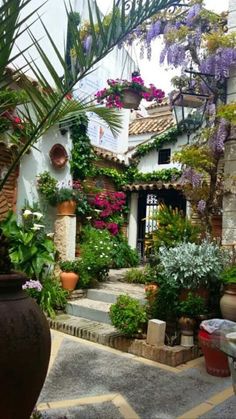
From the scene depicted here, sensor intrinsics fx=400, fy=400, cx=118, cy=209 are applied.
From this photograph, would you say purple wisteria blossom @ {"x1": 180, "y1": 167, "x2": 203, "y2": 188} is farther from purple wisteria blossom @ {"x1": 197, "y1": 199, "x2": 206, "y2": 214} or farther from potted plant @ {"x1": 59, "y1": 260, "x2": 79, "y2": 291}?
potted plant @ {"x1": 59, "y1": 260, "x2": 79, "y2": 291}

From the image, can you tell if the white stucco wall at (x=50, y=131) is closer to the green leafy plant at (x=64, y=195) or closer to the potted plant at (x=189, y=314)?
the green leafy plant at (x=64, y=195)

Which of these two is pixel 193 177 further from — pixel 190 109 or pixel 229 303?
pixel 229 303

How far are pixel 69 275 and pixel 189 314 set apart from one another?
250 cm

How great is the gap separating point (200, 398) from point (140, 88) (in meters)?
5.48

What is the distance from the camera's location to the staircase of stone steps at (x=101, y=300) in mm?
5867

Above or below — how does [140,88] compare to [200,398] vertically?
above

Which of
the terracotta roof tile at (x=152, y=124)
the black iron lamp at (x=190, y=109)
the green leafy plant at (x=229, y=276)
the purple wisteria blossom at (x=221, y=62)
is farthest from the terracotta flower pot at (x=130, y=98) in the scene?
the green leafy plant at (x=229, y=276)

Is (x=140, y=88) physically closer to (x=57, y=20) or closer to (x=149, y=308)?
(x=57, y=20)

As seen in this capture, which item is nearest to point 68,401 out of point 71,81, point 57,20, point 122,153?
point 71,81

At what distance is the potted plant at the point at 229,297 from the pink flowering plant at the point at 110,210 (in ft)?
14.3

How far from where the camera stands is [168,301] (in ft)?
16.4

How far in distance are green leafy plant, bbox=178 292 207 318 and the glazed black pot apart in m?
2.62

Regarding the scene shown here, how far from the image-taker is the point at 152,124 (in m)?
12.1

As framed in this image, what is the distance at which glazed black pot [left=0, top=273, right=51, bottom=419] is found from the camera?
7.43 feet
